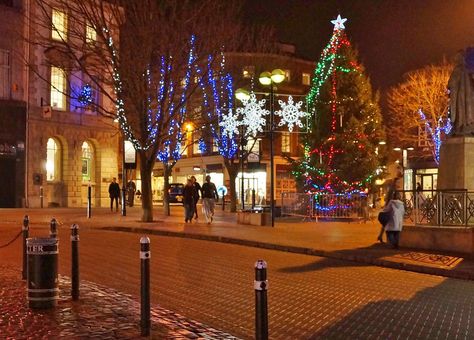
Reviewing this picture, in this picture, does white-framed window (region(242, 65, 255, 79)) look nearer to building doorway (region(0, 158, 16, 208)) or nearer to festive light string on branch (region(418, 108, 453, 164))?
festive light string on branch (region(418, 108, 453, 164))

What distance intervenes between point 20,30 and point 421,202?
28435mm

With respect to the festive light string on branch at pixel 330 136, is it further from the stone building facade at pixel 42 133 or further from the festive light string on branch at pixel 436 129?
the festive light string on branch at pixel 436 129

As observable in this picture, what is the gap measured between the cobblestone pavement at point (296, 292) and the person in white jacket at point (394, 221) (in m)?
2.15

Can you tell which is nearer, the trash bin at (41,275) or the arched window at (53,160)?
the trash bin at (41,275)

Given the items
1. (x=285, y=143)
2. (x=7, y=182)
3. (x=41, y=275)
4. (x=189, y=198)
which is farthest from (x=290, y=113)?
(x=285, y=143)

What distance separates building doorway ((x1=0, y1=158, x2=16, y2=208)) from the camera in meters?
36.7

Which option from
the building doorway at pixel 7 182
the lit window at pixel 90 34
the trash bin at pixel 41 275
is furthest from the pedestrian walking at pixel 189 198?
the trash bin at pixel 41 275

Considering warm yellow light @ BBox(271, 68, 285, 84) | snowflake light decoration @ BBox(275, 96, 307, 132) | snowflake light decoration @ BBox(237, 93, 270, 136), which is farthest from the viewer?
snowflake light decoration @ BBox(237, 93, 270, 136)

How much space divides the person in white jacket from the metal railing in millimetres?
587

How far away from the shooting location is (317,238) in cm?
1877

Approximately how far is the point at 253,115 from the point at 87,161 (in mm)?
13358

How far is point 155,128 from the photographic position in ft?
87.1

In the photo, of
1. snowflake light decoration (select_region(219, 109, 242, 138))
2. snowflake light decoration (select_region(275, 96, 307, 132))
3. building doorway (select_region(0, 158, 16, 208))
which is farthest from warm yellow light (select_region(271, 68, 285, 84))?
building doorway (select_region(0, 158, 16, 208))

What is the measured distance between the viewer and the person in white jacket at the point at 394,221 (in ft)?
52.0
